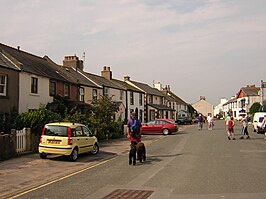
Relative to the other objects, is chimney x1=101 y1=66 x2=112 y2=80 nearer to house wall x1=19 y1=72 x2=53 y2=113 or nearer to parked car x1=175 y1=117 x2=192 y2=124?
parked car x1=175 y1=117 x2=192 y2=124

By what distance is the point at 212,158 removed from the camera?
Answer: 46.3 ft

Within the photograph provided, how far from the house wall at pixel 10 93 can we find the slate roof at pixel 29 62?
109 centimetres

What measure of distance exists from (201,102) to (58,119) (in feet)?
361

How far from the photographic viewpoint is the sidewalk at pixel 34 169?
374 inches

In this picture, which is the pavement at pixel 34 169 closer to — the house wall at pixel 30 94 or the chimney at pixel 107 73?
the house wall at pixel 30 94

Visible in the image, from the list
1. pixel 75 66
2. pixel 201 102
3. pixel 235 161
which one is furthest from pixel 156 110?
pixel 201 102

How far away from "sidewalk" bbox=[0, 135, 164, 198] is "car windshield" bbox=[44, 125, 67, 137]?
44.7 inches

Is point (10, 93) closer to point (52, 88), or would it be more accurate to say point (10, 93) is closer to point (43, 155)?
point (52, 88)

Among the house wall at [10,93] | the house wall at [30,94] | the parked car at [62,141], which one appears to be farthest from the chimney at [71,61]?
the parked car at [62,141]

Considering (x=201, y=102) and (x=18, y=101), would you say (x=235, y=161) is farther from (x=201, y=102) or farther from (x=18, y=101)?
(x=201, y=102)

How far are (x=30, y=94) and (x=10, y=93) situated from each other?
2.37 m

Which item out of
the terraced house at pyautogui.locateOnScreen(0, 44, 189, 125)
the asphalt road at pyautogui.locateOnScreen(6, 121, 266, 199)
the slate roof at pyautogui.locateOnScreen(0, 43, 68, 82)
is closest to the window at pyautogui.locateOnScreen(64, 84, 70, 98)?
the terraced house at pyautogui.locateOnScreen(0, 44, 189, 125)

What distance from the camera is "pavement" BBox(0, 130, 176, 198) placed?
946cm

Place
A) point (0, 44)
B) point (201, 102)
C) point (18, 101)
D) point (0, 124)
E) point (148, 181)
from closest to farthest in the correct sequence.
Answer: point (148, 181) < point (0, 124) < point (18, 101) < point (0, 44) < point (201, 102)
